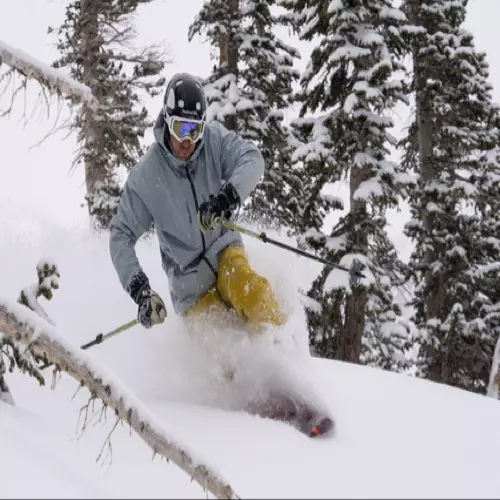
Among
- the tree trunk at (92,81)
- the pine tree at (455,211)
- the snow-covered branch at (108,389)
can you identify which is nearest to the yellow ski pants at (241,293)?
the snow-covered branch at (108,389)

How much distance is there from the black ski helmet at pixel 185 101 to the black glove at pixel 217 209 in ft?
2.16

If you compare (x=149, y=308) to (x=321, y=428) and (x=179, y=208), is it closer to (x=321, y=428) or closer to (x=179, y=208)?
(x=179, y=208)

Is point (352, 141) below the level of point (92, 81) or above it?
below

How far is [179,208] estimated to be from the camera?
168 inches

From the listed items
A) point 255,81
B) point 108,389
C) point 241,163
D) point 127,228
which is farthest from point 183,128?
point 255,81

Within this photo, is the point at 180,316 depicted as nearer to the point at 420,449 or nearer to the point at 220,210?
the point at 220,210

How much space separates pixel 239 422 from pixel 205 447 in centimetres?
46

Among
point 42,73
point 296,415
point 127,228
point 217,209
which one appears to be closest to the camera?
point 42,73

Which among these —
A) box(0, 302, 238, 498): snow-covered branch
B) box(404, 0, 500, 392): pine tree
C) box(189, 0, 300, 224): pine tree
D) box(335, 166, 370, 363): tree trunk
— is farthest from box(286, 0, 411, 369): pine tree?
box(0, 302, 238, 498): snow-covered branch

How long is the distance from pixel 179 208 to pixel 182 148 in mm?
470

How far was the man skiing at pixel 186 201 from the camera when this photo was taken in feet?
13.5

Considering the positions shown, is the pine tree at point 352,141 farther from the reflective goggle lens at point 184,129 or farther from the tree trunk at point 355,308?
the reflective goggle lens at point 184,129

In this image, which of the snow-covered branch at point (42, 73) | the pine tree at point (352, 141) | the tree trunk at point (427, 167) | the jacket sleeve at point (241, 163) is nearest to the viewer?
the snow-covered branch at point (42, 73)

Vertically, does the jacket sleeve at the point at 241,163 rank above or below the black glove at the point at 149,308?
above
